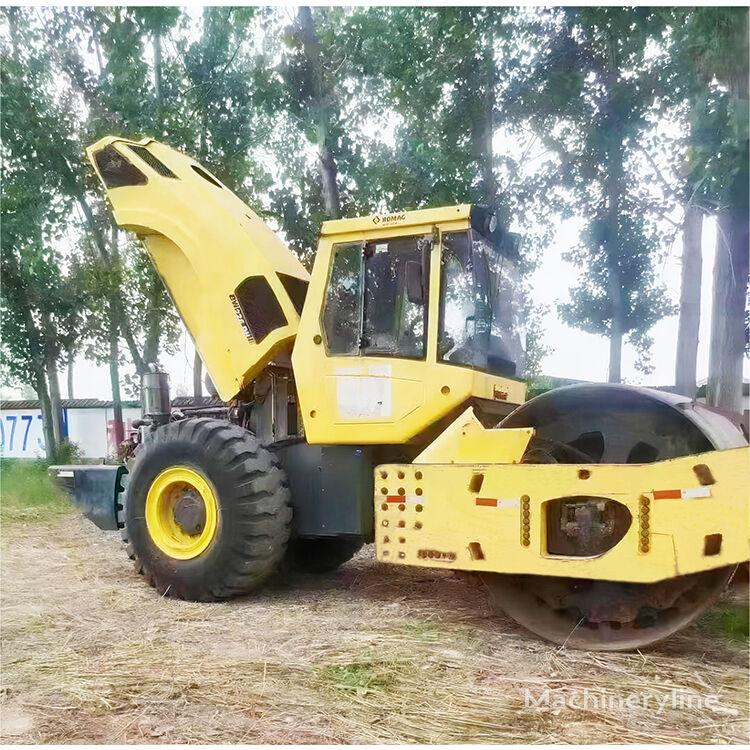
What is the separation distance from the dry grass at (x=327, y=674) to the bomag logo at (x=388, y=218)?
6.15ft

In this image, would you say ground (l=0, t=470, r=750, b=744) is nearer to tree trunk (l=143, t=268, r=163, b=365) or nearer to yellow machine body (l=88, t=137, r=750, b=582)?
yellow machine body (l=88, t=137, r=750, b=582)

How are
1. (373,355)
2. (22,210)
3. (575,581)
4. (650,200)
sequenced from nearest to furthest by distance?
(575,581) < (373,355) < (650,200) < (22,210)

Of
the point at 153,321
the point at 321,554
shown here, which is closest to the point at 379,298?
the point at 321,554

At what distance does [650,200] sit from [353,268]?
1.93m

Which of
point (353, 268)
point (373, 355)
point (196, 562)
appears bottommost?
point (196, 562)

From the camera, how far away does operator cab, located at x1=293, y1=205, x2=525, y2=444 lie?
11.1 feet

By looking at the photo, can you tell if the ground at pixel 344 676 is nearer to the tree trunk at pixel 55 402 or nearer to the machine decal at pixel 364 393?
the machine decal at pixel 364 393

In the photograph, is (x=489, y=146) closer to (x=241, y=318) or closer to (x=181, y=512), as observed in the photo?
(x=241, y=318)

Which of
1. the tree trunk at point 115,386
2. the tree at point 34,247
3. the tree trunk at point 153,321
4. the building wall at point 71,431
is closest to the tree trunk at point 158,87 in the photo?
the tree at point 34,247

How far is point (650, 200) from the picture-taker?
14.1 ft

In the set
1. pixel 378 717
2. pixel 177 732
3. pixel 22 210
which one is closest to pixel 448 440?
pixel 378 717

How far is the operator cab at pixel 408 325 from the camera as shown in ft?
11.1

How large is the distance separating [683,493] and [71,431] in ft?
17.8

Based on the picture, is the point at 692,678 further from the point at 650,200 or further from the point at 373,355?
the point at 650,200
